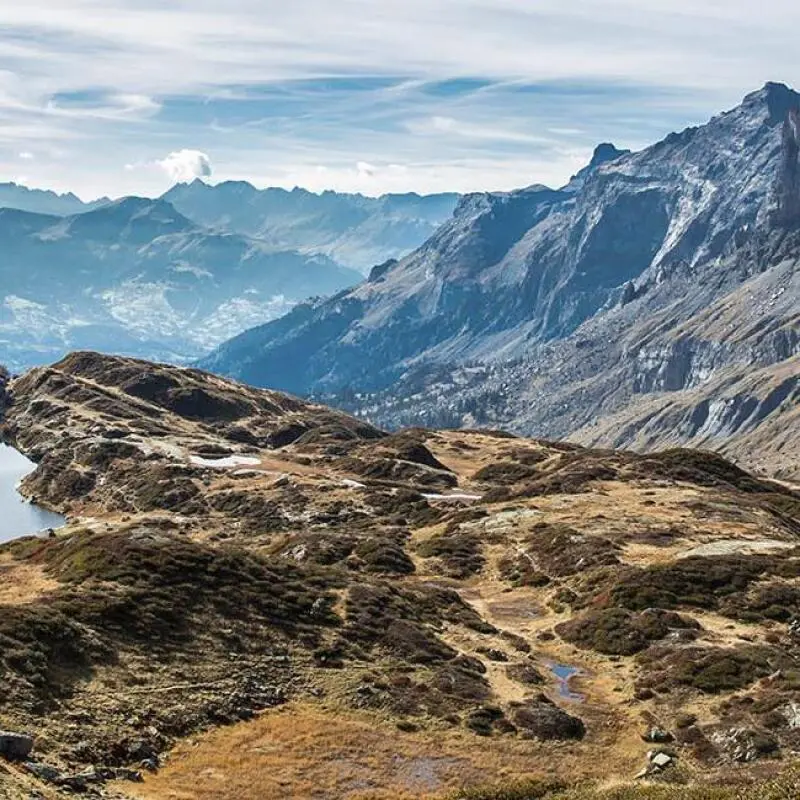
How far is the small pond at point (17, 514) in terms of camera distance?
486ft

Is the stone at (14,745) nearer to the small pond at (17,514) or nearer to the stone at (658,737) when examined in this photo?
the stone at (658,737)

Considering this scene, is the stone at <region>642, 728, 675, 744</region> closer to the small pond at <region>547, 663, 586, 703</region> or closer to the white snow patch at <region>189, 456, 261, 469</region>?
the small pond at <region>547, 663, 586, 703</region>

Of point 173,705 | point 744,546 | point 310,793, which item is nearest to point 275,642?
point 173,705

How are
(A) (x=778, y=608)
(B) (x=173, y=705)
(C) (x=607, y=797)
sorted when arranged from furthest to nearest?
(A) (x=778, y=608), (B) (x=173, y=705), (C) (x=607, y=797)

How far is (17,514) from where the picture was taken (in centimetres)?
16125

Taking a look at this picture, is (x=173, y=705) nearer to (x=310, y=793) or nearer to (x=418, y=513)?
(x=310, y=793)

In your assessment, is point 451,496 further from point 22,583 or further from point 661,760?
point 661,760

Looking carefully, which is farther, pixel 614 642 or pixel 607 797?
pixel 614 642

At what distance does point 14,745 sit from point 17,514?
434 ft

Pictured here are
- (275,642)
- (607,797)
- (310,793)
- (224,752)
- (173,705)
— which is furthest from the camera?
(275,642)

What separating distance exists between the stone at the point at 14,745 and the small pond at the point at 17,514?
103573 millimetres

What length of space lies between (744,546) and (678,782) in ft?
167

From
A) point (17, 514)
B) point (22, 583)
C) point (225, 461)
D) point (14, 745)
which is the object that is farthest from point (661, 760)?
point (225, 461)

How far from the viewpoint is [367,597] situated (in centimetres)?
6906
